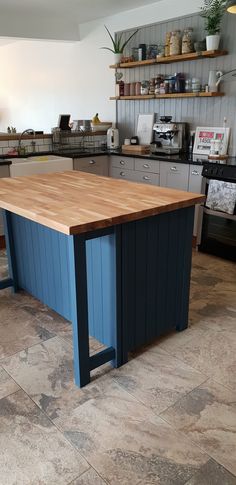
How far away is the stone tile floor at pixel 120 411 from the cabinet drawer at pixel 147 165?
1958 millimetres

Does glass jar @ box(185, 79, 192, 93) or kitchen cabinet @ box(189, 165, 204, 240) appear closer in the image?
kitchen cabinet @ box(189, 165, 204, 240)

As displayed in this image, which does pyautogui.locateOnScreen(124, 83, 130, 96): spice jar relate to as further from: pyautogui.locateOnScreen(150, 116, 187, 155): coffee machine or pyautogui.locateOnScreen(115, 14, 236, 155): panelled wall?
pyautogui.locateOnScreen(150, 116, 187, 155): coffee machine

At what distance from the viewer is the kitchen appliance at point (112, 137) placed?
4984 millimetres

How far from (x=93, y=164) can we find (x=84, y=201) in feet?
8.48

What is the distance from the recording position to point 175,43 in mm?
Answer: 4078

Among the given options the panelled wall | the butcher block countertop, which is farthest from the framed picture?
the butcher block countertop

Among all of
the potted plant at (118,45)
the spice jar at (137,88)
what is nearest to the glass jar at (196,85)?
the spice jar at (137,88)

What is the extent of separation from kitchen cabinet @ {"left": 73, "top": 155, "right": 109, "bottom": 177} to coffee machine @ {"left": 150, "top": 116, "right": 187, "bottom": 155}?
594mm


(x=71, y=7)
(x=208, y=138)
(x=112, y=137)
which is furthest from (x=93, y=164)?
(x=71, y=7)

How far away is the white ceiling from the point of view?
14.1 ft

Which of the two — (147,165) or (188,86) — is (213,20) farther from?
(147,165)

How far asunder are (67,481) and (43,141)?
→ 3.86 m

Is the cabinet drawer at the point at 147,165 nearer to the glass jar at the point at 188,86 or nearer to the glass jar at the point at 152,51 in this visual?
the glass jar at the point at 188,86

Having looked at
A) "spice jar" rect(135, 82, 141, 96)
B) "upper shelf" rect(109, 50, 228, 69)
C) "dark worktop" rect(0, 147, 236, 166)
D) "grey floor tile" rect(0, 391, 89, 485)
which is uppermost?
"upper shelf" rect(109, 50, 228, 69)
